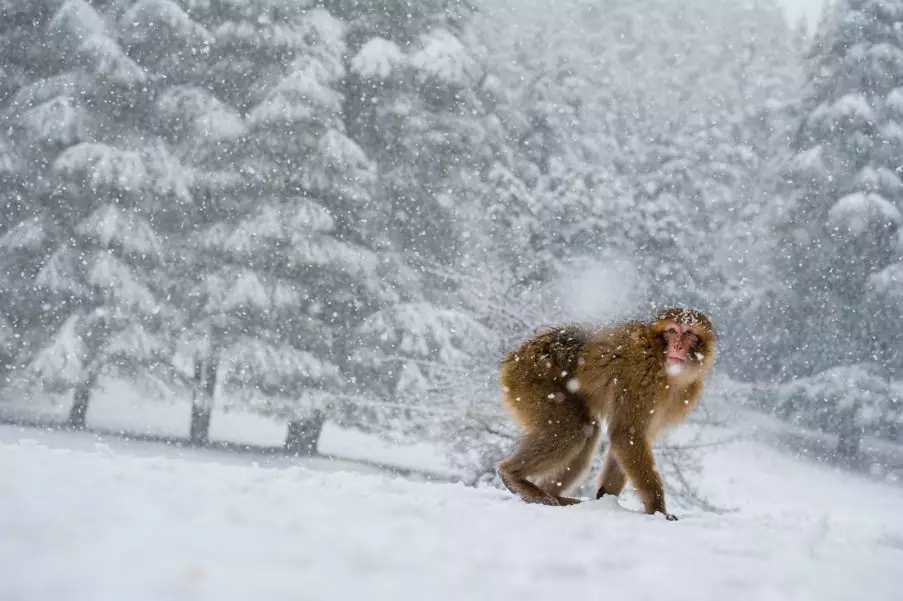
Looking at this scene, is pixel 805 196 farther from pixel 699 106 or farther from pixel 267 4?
pixel 267 4

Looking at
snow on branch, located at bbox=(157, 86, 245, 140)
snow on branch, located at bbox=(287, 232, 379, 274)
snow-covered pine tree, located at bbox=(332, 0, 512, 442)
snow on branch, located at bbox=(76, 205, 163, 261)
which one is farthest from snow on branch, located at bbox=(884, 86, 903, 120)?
snow on branch, located at bbox=(76, 205, 163, 261)

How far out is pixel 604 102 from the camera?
940 inches

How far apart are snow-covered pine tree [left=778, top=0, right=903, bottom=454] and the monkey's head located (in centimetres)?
1578

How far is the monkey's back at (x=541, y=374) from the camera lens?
4078mm

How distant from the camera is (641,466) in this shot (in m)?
3.77

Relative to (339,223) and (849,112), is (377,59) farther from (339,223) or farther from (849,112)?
(849,112)

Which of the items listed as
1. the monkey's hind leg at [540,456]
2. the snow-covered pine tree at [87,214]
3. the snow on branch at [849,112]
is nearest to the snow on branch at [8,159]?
the snow-covered pine tree at [87,214]

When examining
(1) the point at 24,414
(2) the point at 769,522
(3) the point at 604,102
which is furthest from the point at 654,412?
(3) the point at 604,102

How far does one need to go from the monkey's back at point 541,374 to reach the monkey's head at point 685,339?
490 millimetres

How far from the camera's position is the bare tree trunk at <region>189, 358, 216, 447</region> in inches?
575

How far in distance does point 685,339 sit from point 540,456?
0.90 metres

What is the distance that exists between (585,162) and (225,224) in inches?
409

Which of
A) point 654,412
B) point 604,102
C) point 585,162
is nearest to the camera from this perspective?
point 654,412

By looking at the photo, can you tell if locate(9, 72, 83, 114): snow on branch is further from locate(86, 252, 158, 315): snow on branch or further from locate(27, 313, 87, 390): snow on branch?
locate(27, 313, 87, 390): snow on branch
